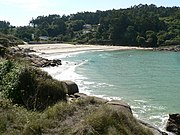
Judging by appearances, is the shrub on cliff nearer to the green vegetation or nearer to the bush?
the green vegetation

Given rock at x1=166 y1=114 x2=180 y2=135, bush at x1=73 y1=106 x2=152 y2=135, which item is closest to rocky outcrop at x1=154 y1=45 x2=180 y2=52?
rock at x1=166 y1=114 x2=180 y2=135

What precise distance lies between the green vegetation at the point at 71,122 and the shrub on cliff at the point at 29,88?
141 inches

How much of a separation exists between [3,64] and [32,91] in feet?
9.78

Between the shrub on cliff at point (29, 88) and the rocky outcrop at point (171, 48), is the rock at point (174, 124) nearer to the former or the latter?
the shrub on cliff at point (29, 88)

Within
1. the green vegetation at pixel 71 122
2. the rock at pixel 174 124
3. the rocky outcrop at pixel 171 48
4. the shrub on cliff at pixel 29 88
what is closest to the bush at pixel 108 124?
the green vegetation at pixel 71 122

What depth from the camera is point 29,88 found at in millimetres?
14156

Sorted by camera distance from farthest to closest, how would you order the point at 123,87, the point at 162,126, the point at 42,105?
the point at 123,87, the point at 162,126, the point at 42,105

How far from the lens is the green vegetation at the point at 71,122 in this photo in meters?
8.22

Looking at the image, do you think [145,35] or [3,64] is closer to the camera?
[3,64]

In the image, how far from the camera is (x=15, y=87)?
13797 mm

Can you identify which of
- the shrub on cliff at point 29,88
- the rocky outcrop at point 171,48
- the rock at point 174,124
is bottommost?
the rocky outcrop at point 171,48

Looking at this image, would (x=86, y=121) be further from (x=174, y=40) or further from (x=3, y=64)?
(x=174, y=40)

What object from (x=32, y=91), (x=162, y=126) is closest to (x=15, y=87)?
(x=32, y=91)

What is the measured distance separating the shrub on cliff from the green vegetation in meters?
3.58
